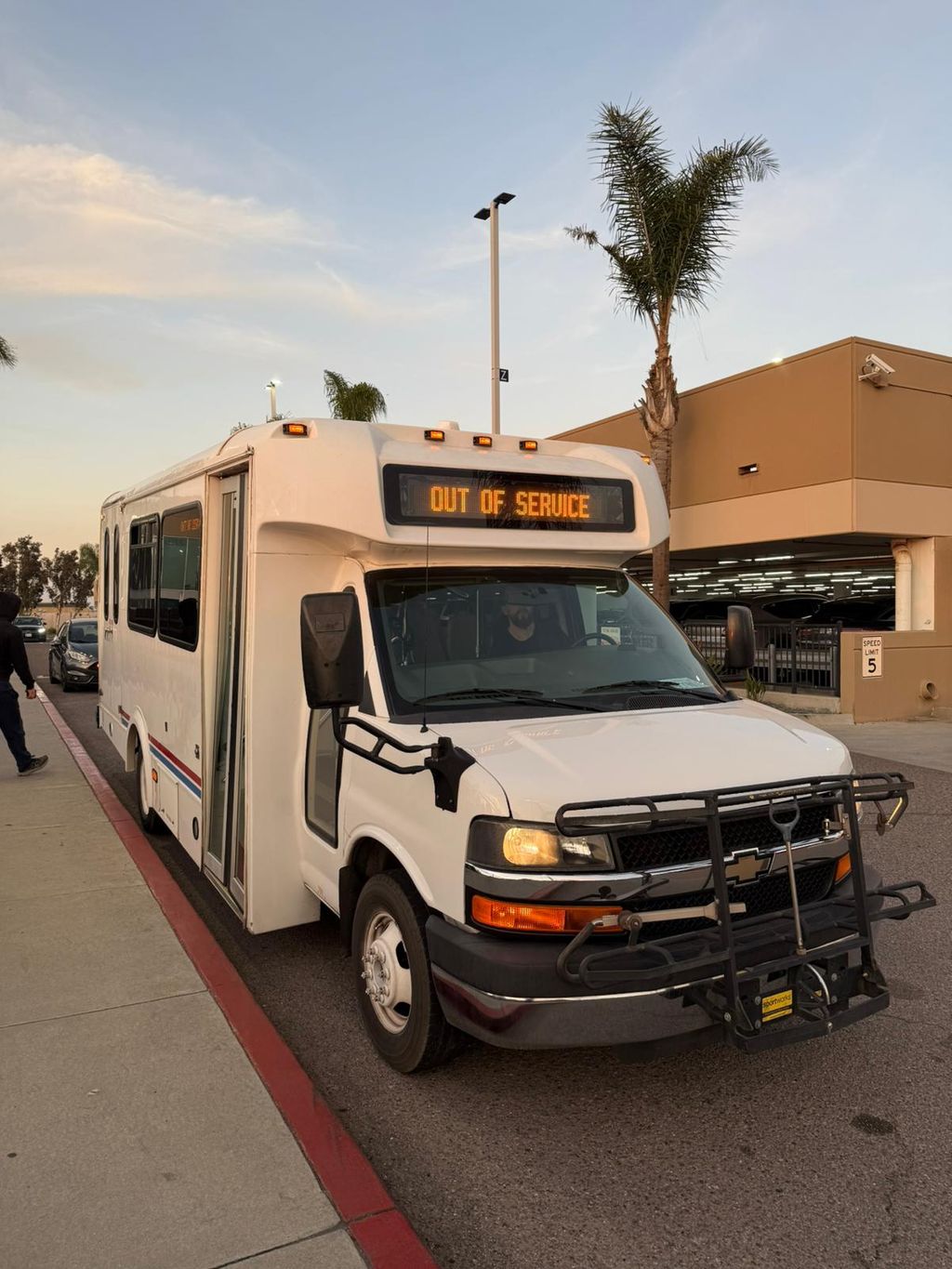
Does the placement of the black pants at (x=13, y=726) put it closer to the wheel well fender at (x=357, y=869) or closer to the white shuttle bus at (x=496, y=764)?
the white shuttle bus at (x=496, y=764)

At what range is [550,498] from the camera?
187 inches

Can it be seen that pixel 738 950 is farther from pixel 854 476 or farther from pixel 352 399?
pixel 352 399

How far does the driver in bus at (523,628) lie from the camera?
4332 mm

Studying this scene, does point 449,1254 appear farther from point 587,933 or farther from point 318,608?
point 318,608

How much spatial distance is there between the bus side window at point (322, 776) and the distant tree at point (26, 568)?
100632 millimetres

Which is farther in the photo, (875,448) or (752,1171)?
(875,448)

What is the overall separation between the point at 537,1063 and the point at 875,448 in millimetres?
13189

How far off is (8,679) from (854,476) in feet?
39.3

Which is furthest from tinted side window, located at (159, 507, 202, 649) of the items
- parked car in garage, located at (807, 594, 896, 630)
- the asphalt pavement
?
parked car in garage, located at (807, 594, 896, 630)

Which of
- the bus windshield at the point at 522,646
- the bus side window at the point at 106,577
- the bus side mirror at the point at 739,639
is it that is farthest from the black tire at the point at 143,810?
the bus side mirror at the point at 739,639

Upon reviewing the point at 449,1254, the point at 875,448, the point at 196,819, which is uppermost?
the point at 875,448

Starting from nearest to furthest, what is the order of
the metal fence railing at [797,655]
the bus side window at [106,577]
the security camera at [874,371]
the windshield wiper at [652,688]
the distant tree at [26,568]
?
the windshield wiper at [652,688] < the bus side window at [106,577] < the security camera at [874,371] < the metal fence railing at [797,655] < the distant tree at [26,568]

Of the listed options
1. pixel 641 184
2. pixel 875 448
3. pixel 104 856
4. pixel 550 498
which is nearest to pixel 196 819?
pixel 104 856

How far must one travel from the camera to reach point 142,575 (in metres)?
7.45
